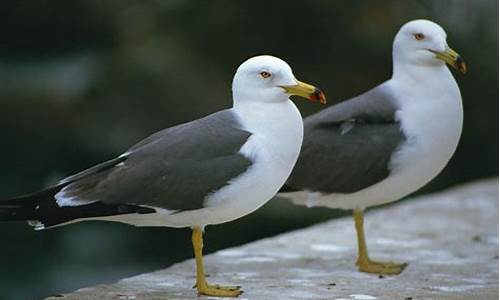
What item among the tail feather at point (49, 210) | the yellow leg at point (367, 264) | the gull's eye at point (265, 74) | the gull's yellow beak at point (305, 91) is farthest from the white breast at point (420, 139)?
the tail feather at point (49, 210)

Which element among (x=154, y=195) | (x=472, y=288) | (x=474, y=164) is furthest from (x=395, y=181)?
(x=474, y=164)

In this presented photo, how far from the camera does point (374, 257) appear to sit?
6332 mm

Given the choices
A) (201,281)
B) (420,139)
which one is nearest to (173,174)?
(201,281)

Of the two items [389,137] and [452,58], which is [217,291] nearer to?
[389,137]

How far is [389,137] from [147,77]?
4.16 meters

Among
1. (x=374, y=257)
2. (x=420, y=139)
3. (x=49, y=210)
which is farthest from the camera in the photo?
(x=374, y=257)

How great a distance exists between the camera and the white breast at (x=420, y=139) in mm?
5684

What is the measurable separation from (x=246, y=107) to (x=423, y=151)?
3.60ft

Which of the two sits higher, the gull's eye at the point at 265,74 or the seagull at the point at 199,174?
the gull's eye at the point at 265,74

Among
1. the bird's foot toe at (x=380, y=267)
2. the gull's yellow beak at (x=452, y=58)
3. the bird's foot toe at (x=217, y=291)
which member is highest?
the gull's yellow beak at (x=452, y=58)

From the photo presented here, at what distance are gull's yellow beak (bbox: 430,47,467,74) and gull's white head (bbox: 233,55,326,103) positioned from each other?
1.03 metres

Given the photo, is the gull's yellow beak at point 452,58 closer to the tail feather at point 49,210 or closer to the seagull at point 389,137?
the seagull at point 389,137

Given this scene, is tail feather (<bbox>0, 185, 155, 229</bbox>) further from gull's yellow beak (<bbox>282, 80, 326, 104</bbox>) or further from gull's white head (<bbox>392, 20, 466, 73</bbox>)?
gull's white head (<bbox>392, 20, 466, 73</bbox>)

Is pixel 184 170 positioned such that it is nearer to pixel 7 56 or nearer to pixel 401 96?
pixel 401 96
